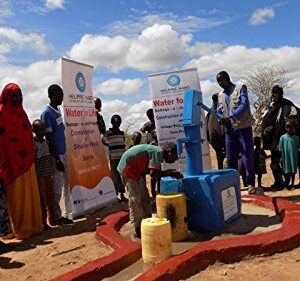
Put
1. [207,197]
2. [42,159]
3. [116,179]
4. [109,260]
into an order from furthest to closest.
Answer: [116,179] → [42,159] → [207,197] → [109,260]

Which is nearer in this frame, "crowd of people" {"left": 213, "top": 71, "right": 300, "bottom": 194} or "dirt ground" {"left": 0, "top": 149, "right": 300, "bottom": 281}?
"dirt ground" {"left": 0, "top": 149, "right": 300, "bottom": 281}

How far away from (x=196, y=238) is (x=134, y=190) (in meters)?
0.87

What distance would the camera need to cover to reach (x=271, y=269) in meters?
3.92

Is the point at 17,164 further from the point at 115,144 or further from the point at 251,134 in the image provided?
the point at 251,134

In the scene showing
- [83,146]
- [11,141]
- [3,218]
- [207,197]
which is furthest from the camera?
[83,146]

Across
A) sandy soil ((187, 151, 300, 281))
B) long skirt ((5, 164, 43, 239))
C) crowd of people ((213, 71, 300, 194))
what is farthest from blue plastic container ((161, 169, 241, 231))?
long skirt ((5, 164, 43, 239))

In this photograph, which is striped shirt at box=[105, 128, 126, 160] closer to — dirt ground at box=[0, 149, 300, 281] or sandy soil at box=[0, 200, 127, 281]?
dirt ground at box=[0, 149, 300, 281]

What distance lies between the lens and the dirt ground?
389 cm

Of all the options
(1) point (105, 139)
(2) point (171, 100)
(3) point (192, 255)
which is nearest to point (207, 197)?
(3) point (192, 255)

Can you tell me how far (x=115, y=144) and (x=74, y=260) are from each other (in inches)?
137

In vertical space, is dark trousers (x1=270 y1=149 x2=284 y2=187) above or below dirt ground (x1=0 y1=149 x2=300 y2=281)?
above

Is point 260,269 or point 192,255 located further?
point 192,255

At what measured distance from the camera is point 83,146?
7.23m

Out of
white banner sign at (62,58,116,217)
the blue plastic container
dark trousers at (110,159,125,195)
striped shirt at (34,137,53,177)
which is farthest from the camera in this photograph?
dark trousers at (110,159,125,195)
